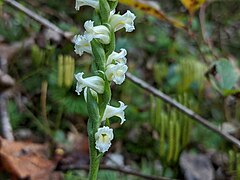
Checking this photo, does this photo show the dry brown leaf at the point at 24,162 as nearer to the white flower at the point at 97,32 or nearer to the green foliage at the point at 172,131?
the green foliage at the point at 172,131

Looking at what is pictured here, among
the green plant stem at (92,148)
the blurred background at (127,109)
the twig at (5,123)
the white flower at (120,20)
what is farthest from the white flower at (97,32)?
the twig at (5,123)

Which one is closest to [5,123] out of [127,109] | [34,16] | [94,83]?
[34,16]

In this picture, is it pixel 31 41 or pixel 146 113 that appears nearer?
pixel 146 113

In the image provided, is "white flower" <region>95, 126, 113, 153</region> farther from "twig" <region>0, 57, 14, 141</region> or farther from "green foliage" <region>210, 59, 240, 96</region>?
"twig" <region>0, 57, 14, 141</region>

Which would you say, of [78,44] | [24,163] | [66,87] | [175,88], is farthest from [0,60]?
[78,44]

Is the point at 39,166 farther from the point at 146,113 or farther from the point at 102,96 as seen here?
the point at 102,96
